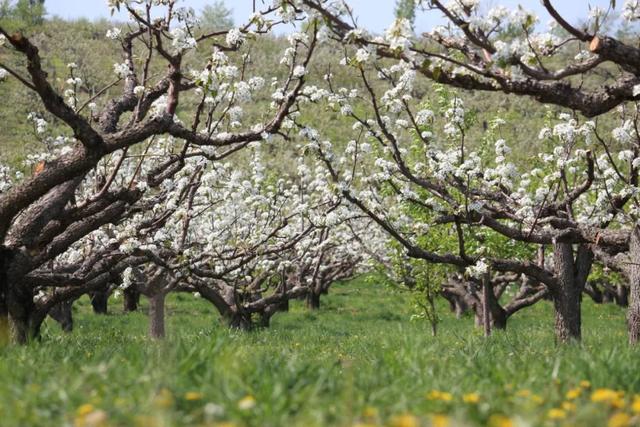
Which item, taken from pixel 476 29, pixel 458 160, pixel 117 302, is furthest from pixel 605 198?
pixel 117 302

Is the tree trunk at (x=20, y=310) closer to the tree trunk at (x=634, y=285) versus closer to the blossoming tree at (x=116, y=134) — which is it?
the blossoming tree at (x=116, y=134)

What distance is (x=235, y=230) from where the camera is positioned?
17406mm

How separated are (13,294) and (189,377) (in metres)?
5.88

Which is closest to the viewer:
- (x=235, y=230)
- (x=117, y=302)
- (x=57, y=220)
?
(x=57, y=220)

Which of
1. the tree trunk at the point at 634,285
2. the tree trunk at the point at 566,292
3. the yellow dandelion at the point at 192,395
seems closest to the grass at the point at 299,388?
the yellow dandelion at the point at 192,395

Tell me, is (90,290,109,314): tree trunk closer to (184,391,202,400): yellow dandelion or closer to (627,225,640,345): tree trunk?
(627,225,640,345): tree trunk

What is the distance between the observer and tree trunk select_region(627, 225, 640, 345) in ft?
32.7

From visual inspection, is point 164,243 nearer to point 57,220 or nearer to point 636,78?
point 57,220

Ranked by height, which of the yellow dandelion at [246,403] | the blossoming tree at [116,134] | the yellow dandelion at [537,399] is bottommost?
the yellow dandelion at [537,399]

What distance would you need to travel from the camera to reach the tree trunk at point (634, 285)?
392 inches

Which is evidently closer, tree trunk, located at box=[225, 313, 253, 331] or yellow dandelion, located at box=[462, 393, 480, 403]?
yellow dandelion, located at box=[462, 393, 480, 403]

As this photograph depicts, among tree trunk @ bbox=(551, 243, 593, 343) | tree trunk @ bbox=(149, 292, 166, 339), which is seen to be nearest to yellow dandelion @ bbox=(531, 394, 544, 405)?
tree trunk @ bbox=(551, 243, 593, 343)

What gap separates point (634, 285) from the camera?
34.4ft

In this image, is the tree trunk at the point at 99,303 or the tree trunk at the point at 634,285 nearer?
Result: the tree trunk at the point at 634,285
